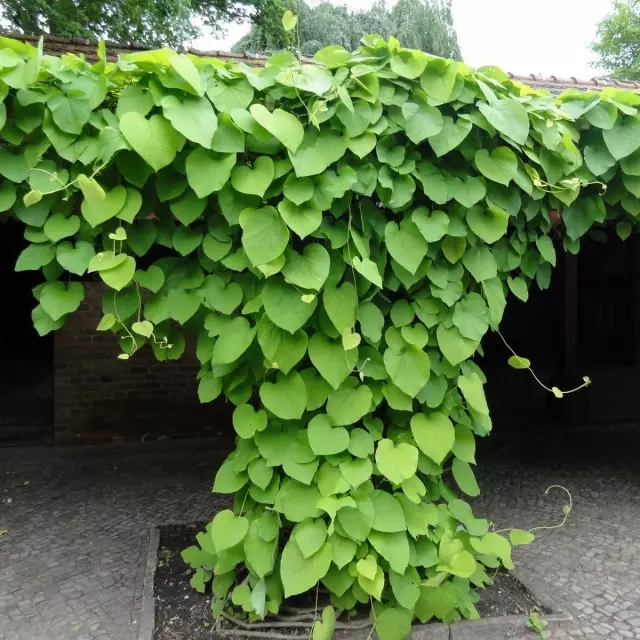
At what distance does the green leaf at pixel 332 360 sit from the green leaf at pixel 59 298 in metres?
0.87

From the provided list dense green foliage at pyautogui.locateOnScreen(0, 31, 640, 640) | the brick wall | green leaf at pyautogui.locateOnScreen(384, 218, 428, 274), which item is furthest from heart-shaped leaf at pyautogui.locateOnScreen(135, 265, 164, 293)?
the brick wall

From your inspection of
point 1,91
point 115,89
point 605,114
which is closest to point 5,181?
point 1,91

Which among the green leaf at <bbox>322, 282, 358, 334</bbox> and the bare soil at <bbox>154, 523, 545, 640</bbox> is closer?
the green leaf at <bbox>322, 282, 358, 334</bbox>

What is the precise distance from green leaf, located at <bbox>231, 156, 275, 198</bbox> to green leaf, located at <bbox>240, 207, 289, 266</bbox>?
0.25 feet

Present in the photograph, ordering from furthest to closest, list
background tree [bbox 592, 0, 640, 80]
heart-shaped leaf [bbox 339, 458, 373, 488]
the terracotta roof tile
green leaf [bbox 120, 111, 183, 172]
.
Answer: background tree [bbox 592, 0, 640, 80]
the terracotta roof tile
heart-shaped leaf [bbox 339, 458, 373, 488]
green leaf [bbox 120, 111, 183, 172]

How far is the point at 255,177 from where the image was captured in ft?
6.09

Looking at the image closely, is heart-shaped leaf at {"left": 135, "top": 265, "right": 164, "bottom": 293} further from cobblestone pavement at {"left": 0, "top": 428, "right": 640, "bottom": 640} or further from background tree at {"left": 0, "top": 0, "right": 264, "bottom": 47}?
background tree at {"left": 0, "top": 0, "right": 264, "bottom": 47}

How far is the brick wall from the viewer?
18.7 feet

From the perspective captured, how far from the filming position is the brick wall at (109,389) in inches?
225

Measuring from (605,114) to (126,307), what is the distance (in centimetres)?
203

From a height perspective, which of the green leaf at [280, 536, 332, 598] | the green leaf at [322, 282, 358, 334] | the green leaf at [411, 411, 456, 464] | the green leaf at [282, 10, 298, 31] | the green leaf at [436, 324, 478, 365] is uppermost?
the green leaf at [282, 10, 298, 31]

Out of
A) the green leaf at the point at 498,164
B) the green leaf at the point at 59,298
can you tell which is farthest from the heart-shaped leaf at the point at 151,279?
the green leaf at the point at 498,164

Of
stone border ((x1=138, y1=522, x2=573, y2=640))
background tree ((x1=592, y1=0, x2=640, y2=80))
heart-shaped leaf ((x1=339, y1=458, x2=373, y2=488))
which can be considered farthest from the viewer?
background tree ((x1=592, y1=0, x2=640, y2=80))

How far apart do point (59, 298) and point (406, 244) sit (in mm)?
1280
